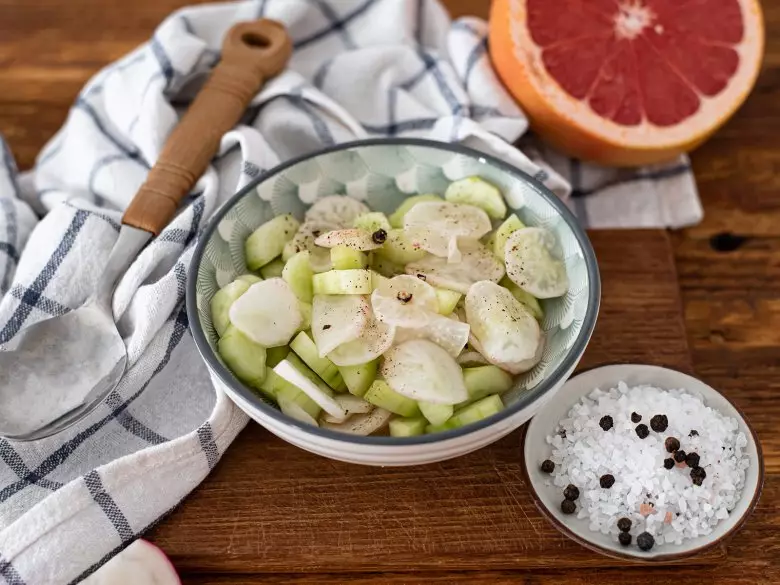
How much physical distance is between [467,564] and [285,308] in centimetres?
44

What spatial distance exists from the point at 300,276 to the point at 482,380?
0.31m

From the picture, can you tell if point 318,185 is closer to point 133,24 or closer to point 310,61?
point 310,61

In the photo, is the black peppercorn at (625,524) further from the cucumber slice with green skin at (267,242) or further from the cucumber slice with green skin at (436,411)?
the cucumber slice with green skin at (267,242)

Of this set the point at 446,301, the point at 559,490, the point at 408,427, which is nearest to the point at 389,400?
the point at 408,427

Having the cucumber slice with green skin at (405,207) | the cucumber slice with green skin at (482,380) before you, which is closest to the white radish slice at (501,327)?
the cucumber slice with green skin at (482,380)

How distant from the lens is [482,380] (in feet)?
3.97

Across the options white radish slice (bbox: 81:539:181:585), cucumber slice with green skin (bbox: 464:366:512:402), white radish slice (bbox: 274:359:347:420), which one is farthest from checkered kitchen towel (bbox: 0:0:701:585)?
cucumber slice with green skin (bbox: 464:366:512:402)

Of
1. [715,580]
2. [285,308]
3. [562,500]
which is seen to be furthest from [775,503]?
[285,308]

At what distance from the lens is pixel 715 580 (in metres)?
1.20

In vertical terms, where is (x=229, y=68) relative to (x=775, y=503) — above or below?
above

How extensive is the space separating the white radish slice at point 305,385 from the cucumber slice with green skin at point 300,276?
0.13 meters

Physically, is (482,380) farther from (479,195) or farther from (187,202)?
(187,202)

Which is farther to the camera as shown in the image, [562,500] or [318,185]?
[318,185]

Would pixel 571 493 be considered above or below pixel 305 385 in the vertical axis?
below
